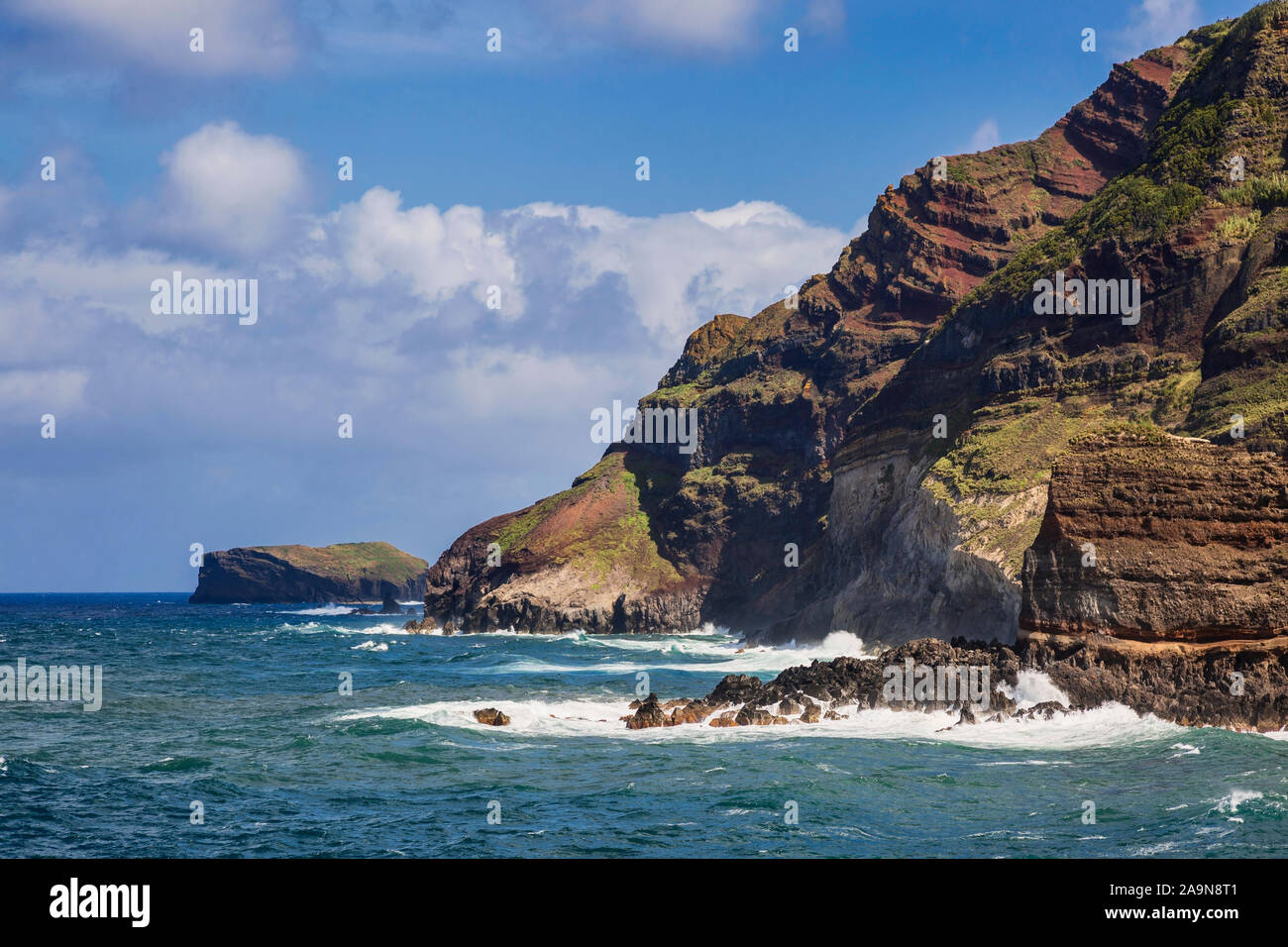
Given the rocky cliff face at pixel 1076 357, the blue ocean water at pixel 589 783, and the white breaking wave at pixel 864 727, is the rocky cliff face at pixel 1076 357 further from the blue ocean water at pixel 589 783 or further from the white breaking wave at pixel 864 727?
the blue ocean water at pixel 589 783

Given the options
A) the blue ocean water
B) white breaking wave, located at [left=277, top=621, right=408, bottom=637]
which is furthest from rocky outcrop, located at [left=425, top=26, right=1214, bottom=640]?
the blue ocean water

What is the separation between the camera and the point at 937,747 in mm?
36594

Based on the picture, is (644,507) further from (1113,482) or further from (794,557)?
(1113,482)

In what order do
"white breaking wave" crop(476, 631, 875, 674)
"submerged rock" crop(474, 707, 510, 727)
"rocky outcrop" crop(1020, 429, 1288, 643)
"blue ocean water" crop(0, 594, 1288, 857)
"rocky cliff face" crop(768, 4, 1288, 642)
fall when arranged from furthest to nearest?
"white breaking wave" crop(476, 631, 875, 674) < "rocky cliff face" crop(768, 4, 1288, 642) < "submerged rock" crop(474, 707, 510, 727) < "rocky outcrop" crop(1020, 429, 1288, 643) < "blue ocean water" crop(0, 594, 1288, 857)

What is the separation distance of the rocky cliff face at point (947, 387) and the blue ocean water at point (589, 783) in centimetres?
1840

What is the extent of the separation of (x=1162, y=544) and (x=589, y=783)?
21956mm

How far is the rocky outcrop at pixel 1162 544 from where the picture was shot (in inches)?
1518

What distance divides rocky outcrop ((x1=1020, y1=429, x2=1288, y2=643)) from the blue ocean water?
3383 millimetres

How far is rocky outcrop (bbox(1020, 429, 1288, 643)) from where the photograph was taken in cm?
3856

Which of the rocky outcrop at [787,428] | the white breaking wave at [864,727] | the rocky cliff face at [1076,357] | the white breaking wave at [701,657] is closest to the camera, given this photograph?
the white breaking wave at [864,727]

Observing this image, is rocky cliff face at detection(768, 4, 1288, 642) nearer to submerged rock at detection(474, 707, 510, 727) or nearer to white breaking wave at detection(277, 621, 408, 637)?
submerged rock at detection(474, 707, 510, 727)

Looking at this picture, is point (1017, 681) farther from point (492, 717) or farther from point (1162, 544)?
point (492, 717)

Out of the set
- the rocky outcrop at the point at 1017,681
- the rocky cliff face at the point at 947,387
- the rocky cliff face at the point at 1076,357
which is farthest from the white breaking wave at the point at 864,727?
the rocky cliff face at the point at 1076,357
